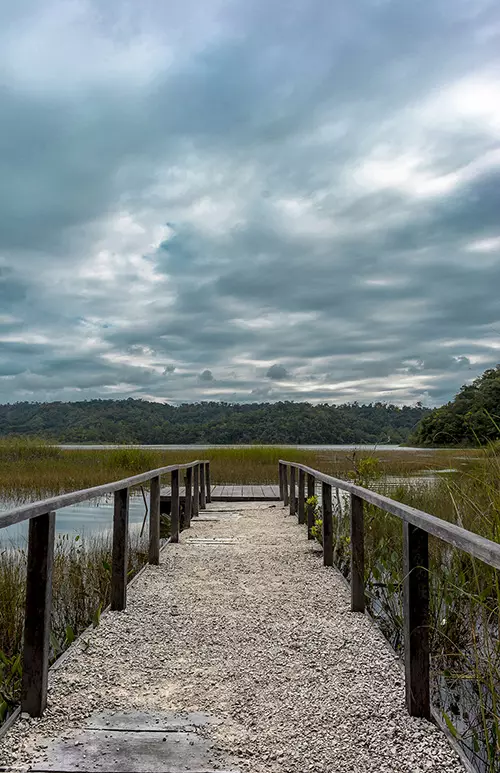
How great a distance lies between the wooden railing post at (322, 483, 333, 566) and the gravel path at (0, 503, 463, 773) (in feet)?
1.22

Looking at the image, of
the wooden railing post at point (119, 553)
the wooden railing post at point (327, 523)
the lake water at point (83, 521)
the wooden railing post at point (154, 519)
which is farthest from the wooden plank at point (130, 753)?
the lake water at point (83, 521)

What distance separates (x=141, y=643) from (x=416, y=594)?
1741mm

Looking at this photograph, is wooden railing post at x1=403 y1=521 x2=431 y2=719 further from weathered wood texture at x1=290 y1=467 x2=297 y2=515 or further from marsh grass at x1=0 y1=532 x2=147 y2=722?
weathered wood texture at x1=290 y1=467 x2=297 y2=515

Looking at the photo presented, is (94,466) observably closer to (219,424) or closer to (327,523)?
(327,523)

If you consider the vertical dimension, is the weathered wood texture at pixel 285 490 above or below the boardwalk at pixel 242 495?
above

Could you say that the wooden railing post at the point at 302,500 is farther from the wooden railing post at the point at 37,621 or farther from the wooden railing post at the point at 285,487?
the wooden railing post at the point at 37,621

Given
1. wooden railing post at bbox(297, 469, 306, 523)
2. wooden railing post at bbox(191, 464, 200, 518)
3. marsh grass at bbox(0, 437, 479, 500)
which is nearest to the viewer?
wooden railing post at bbox(297, 469, 306, 523)

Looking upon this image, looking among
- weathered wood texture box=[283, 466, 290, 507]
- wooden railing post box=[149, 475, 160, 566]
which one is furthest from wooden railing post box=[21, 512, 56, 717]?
weathered wood texture box=[283, 466, 290, 507]

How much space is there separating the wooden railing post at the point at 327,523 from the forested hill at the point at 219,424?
130ft

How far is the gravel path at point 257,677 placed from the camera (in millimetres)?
2279

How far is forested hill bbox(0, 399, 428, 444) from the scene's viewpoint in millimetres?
50281

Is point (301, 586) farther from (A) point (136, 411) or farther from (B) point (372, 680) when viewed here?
(A) point (136, 411)

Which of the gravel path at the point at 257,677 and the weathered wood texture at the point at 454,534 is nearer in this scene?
the weathered wood texture at the point at 454,534

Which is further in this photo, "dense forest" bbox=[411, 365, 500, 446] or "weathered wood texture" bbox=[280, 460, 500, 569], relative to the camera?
"dense forest" bbox=[411, 365, 500, 446]
